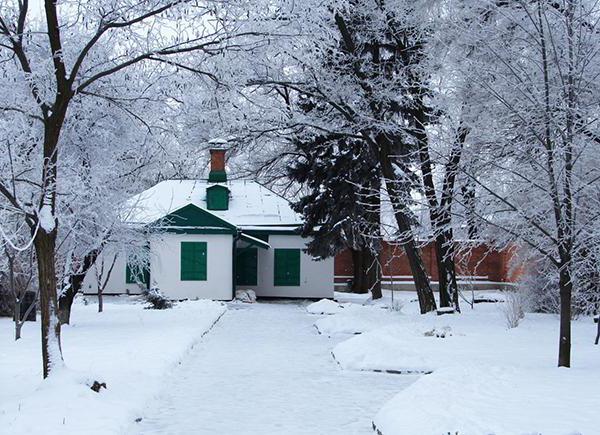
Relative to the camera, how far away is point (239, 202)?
3388 cm

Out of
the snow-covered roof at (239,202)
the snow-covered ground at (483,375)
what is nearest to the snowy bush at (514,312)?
the snow-covered ground at (483,375)

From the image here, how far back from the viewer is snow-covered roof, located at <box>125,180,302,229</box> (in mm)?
32469

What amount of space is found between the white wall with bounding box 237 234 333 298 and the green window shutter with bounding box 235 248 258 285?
0.71 ft

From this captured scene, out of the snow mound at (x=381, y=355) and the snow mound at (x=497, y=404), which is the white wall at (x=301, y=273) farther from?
the snow mound at (x=497, y=404)

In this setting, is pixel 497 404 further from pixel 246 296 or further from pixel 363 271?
pixel 363 271

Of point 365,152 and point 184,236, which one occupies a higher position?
point 365,152

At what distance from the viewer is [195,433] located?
8.05 meters

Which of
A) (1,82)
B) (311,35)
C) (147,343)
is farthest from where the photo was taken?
(147,343)

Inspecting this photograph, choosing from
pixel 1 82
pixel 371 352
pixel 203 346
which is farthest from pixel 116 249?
pixel 1 82

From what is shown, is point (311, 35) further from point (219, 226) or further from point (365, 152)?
point (219, 226)

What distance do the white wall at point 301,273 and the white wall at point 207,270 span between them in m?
2.78

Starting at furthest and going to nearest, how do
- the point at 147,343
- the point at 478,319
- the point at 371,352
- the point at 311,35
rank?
1. the point at 478,319
2. the point at 147,343
3. the point at 371,352
4. the point at 311,35

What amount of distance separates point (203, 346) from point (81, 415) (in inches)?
310

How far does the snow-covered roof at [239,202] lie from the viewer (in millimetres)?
32469
